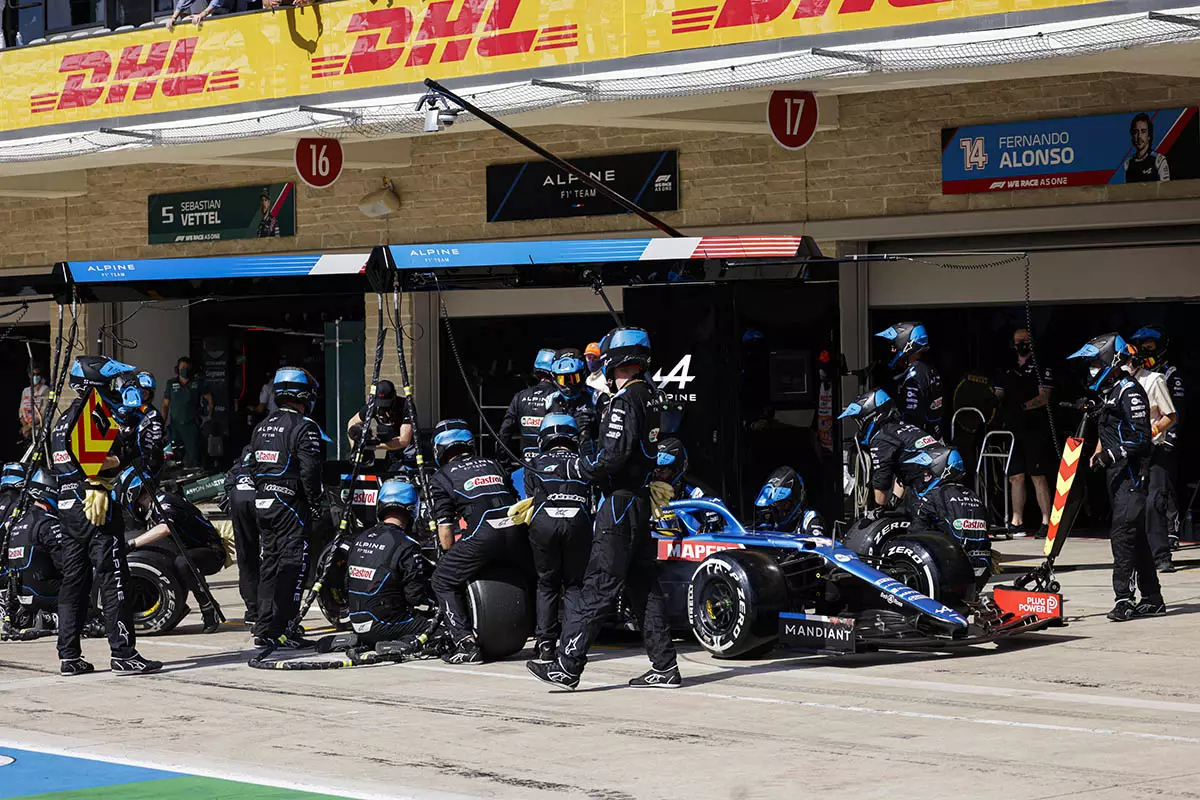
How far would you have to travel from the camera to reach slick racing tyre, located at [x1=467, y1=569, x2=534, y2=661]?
36.0 feet

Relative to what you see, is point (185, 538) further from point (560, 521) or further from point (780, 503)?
point (780, 503)

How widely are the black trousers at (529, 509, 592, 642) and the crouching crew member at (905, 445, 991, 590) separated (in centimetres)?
256

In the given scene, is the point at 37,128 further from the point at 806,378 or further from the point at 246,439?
the point at 806,378

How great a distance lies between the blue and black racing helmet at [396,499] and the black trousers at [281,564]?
0.50 metres

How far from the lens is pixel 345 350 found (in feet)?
76.5

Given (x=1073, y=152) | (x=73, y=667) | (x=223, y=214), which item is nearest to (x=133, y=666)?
(x=73, y=667)

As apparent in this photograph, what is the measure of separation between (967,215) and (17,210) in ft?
49.3

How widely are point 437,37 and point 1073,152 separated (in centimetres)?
632

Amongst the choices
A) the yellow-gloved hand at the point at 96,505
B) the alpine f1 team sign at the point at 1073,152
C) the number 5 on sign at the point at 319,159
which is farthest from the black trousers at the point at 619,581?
the number 5 on sign at the point at 319,159

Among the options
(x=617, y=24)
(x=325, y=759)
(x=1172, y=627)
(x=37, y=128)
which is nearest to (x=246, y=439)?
(x=37, y=128)

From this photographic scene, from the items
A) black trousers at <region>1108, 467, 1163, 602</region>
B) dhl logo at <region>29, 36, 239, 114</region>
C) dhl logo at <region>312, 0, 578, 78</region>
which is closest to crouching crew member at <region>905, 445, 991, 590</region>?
black trousers at <region>1108, 467, 1163, 602</region>

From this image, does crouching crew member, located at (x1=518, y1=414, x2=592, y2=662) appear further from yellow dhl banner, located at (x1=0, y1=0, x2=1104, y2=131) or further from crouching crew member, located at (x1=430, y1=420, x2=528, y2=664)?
yellow dhl banner, located at (x1=0, y1=0, x2=1104, y2=131)

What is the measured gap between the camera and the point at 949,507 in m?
12.2

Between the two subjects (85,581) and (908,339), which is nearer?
(85,581)
